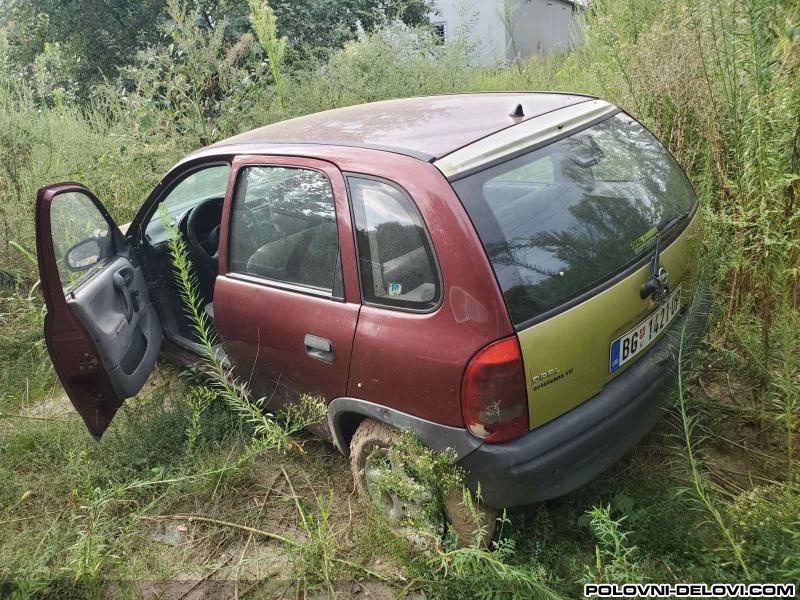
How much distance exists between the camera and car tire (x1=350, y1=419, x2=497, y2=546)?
2.27 m

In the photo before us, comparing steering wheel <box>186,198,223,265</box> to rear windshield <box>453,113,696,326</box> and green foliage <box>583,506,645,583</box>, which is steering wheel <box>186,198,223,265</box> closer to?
rear windshield <box>453,113,696,326</box>

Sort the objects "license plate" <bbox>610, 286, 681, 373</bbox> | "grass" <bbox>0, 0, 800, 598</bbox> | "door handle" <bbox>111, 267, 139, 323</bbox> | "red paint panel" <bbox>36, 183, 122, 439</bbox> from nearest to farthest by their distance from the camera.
Result: 1. "grass" <bbox>0, 0, 800, 598</bbox>
2. "license plate" <bbox>610, 286, 681, 373</bbox>
3. "red paint panel" <bbox>36, 183, 122, 439</bbox>
4. "door handle" <bbox>111, 267, 139, 323</bbox>

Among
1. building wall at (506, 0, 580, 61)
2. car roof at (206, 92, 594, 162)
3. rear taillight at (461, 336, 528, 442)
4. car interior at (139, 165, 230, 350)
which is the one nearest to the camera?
rear taillight at (461, 336, 528, 442)

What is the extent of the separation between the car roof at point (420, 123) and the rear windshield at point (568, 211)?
8.5 inches

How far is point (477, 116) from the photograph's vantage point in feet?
8.44

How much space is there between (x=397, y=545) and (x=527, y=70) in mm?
6996

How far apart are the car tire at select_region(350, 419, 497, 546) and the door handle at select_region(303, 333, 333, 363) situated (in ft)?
1.08

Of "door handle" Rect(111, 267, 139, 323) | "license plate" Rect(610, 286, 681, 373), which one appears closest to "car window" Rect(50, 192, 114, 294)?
"door handle" Rect(111, 267, 139, 323)

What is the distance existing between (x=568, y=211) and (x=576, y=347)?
0.54m

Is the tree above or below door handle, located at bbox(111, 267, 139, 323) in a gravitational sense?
above

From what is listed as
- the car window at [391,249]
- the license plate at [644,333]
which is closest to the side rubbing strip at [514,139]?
the car window at [391,249]

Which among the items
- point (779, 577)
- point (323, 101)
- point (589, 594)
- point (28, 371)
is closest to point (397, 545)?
point (589, 594)

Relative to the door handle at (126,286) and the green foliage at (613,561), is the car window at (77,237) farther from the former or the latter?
the green foliage at (613,561)

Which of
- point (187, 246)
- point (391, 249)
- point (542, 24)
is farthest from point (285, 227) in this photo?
point (542, 24)
